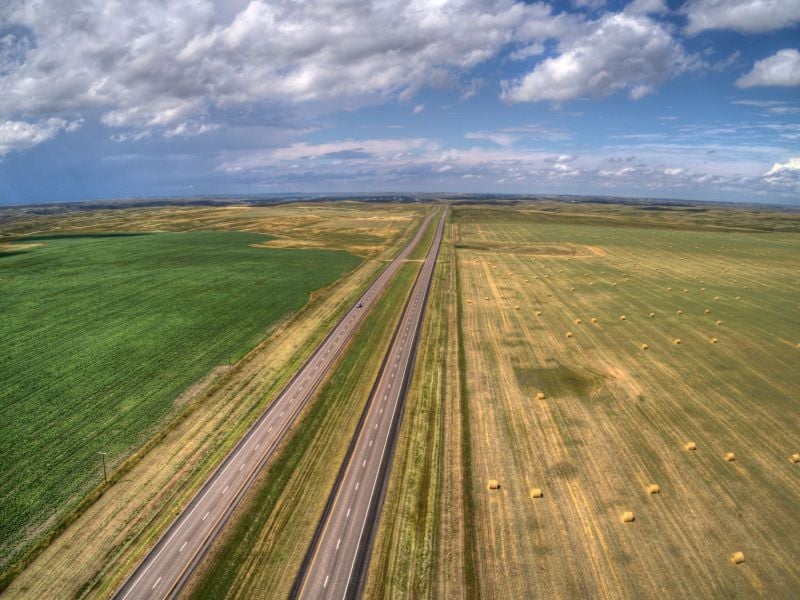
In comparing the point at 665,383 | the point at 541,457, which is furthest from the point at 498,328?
the point at 541,457

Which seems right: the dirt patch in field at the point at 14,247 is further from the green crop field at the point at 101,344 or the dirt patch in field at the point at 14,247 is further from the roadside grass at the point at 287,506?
the roadside grass at the point at 287,506

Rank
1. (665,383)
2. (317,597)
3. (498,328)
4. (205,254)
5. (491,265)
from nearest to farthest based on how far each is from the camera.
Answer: (317,597)
(665,383)
(498,328)
(491,265)
(205,254)

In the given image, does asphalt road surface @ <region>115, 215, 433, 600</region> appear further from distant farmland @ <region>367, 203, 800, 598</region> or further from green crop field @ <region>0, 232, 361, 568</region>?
distant farmland @ <region>367, 203, 800, 598</region>

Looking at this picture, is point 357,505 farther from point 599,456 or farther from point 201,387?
point 201,387

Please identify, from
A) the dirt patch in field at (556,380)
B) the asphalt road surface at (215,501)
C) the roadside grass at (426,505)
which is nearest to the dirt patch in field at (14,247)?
the asphalt road surface at (215,501)

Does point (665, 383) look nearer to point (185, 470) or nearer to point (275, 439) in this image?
point (275, 439)

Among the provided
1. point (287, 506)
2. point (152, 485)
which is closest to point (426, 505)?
point (287, 506)
